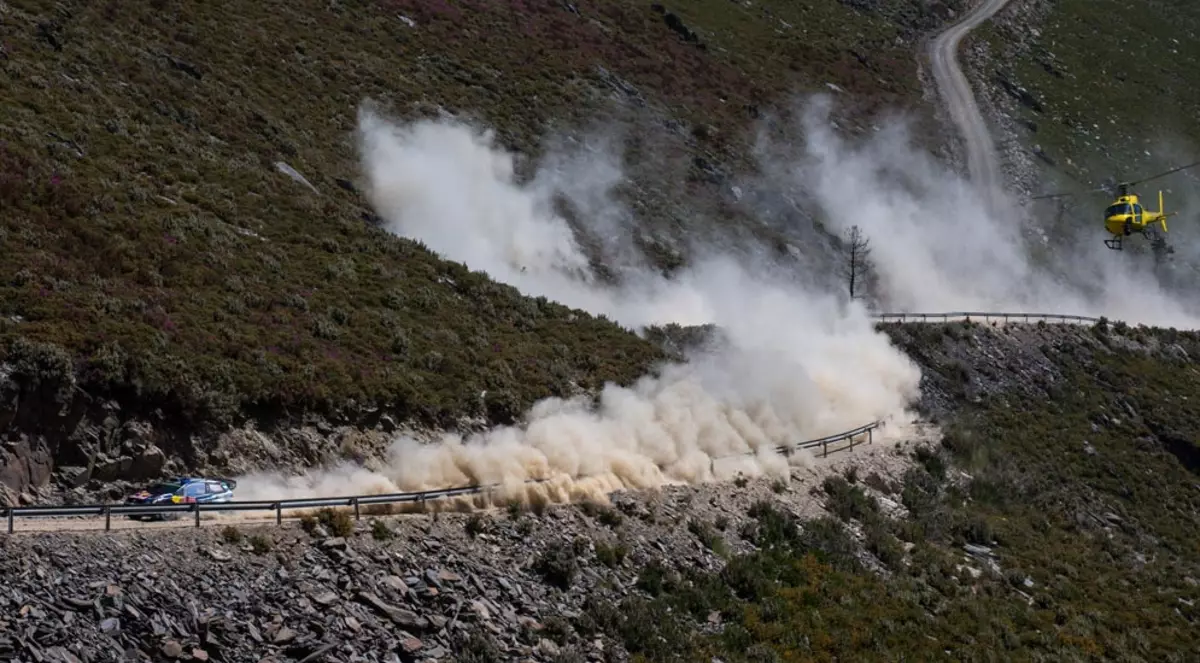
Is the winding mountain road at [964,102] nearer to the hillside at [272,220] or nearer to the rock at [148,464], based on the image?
the hillside at [272,220]

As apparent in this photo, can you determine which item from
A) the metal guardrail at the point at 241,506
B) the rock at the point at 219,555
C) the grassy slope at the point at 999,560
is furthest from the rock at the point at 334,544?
the grassy slope at the point at 999,560

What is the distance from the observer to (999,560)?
34.6 metres

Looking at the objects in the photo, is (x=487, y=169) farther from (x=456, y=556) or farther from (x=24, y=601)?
(x=24, y=601)

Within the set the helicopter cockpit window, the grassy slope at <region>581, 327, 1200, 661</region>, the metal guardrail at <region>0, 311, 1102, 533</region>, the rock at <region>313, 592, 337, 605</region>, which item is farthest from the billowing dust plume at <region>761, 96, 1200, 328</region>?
the rock at <region>313, 592, 337, 605</region>

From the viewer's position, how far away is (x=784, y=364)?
139 feet

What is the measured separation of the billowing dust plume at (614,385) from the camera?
95.5 feet

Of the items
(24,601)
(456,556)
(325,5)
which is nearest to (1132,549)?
(456,556)

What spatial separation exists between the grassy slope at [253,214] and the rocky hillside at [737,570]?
7170mm

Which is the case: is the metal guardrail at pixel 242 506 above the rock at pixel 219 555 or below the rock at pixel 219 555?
above

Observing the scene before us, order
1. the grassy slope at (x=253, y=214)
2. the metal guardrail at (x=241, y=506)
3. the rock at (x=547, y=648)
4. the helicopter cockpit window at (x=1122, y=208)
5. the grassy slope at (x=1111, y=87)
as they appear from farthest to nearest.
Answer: the grassy slope at (x=1111, y=87) → the helicopter cockpit window at (x=1122, y=208) → the grassy slope at (x=253, y=214) → the rock at (x=547, y=648) → the metal guardrail at (x=241, y=506)

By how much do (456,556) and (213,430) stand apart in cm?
752

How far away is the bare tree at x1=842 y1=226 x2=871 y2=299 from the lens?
2583 inches

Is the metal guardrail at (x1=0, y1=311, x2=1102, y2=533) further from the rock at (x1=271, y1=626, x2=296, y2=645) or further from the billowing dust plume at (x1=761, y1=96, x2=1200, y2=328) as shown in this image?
the billowing dust plume at (x1=761, y1=96, x2=1200, y2=328)

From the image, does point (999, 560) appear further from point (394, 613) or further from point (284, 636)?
point (284, 636)
